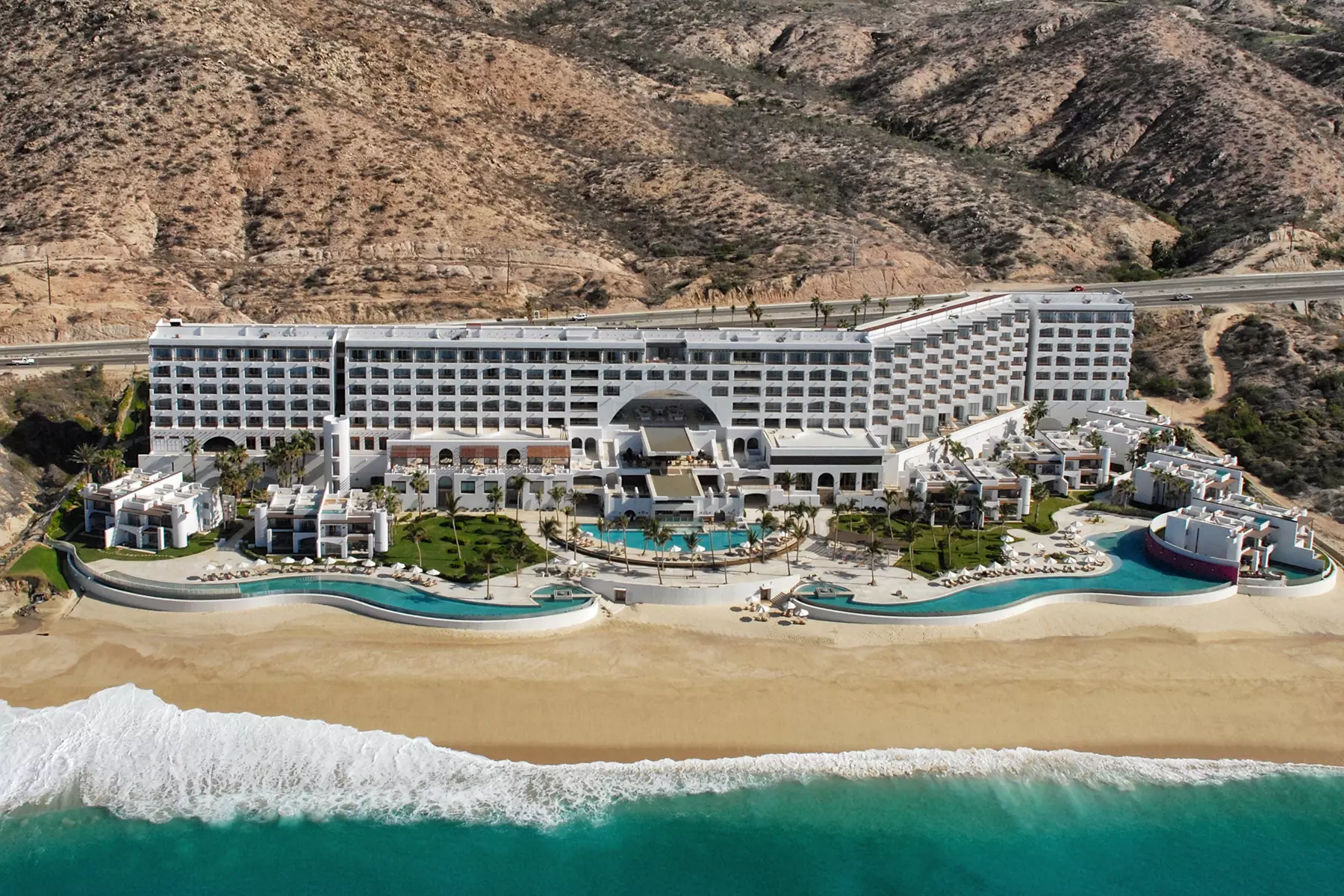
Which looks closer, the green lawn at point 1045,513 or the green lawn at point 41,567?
the green lawn at point 41,567

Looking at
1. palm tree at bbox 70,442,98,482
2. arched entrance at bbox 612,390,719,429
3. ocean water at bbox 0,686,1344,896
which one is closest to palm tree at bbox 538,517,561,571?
arched entrance at bbox 612,390,719,429

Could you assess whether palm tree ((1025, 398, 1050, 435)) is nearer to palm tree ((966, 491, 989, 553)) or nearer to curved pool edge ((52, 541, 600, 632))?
palm tree ((966, 491, 989, 553))

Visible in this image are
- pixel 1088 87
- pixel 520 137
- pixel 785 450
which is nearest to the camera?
pixel 785 450

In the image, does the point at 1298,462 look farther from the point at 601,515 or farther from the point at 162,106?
the point at 162,106

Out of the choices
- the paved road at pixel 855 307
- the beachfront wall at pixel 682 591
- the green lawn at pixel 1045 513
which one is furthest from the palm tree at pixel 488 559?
the paved road at pixel 855 307

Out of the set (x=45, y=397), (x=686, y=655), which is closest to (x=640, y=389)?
(x=686, y=655)

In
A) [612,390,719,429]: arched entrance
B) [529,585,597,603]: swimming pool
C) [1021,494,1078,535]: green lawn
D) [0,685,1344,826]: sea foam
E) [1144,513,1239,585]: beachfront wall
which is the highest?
[612,390,719,429]: arched entrance

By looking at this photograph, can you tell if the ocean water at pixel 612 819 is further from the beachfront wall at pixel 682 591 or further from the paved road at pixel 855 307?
the paved road at pixel 855 307
